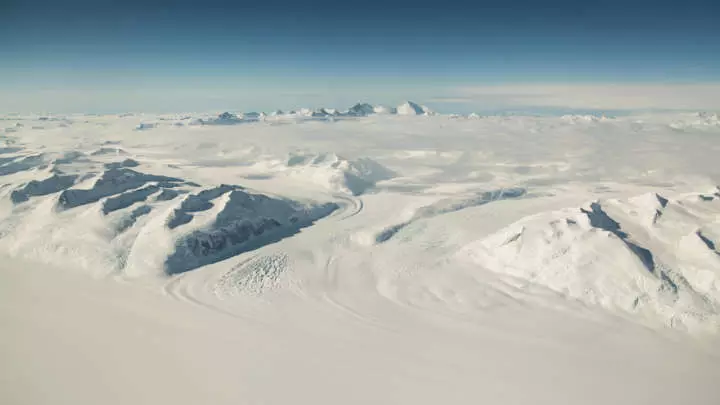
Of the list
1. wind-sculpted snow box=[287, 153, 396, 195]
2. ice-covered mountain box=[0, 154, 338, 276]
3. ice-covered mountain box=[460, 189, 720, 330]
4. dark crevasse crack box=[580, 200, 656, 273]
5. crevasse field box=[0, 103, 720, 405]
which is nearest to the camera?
crevasse field box=[0, 103, 720, 405]

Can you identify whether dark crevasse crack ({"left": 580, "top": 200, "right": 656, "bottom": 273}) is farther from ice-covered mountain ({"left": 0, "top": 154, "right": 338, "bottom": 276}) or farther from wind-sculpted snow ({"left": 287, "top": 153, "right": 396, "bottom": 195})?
wind-sculpted snow ({"left": 287, "top": 153, "right": 396, "bottom": 195})

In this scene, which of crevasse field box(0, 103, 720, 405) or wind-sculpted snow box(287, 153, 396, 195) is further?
wind-sculpted snow box(287, 153, 396, 195)

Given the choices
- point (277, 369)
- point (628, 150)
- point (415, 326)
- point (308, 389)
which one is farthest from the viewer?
point (628, 150)

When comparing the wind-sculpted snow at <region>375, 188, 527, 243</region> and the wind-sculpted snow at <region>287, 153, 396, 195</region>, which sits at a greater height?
the wind-sculpted snow at <region>287, 153, 396, 195</region>

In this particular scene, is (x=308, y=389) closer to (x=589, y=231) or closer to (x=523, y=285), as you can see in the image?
(x=523, y=285)

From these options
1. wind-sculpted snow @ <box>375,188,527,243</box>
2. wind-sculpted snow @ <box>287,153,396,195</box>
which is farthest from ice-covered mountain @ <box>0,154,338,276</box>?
wind-sculpted snow @ <box>287,153,396,195</box>

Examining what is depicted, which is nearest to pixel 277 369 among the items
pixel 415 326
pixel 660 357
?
pixel 415 326

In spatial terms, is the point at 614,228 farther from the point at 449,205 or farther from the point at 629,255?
the point at 449,205

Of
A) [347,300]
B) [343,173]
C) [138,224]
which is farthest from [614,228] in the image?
[343,173]

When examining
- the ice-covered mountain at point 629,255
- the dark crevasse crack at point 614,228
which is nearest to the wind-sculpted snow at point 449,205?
the ice-covered mountain at point 629,255
